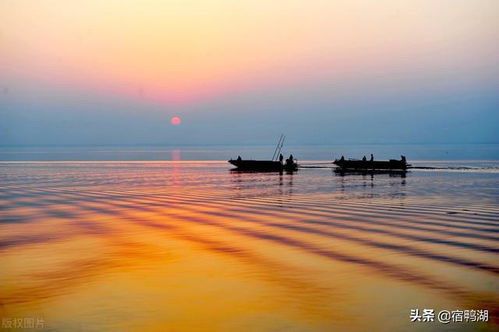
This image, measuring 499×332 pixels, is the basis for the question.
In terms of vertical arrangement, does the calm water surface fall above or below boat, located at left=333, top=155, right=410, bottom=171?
below

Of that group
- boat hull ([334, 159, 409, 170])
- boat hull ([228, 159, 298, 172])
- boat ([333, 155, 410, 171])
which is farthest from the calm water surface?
boat hull ([228, 159, 298, 172])

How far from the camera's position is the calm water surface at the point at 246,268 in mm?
9977

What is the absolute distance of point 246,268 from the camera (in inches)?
540

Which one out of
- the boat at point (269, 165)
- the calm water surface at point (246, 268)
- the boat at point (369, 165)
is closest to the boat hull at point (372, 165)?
the boat at point (369, 165)

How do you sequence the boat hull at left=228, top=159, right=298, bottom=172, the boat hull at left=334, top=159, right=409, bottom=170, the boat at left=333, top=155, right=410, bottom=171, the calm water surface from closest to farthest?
the calm water surface → the boat hull at left=334, top=159, right=409, bottom=170 → the boat at left=333, top=155, right=410, bottom=171 → the boat hull at left=228, top=159, right=298, bottom=172

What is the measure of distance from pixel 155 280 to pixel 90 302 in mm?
2143

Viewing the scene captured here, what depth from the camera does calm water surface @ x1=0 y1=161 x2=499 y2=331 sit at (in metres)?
9.98

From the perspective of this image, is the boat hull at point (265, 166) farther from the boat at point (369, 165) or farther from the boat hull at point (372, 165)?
the boat hull at point (372, 165)

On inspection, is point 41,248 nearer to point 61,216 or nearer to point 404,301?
point 61,216

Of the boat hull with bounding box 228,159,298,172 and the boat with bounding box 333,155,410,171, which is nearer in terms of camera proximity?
the boat with bounding box 333,155,410,171

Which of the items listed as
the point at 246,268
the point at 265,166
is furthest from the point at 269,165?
the point at 246,268

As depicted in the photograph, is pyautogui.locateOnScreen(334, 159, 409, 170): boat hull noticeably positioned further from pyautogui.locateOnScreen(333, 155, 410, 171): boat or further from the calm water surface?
the calm water surface

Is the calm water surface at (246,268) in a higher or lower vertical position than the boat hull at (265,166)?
lower

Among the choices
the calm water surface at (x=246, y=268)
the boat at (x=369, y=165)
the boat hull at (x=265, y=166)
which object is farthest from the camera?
the boat hull at (x=265, y=166)
